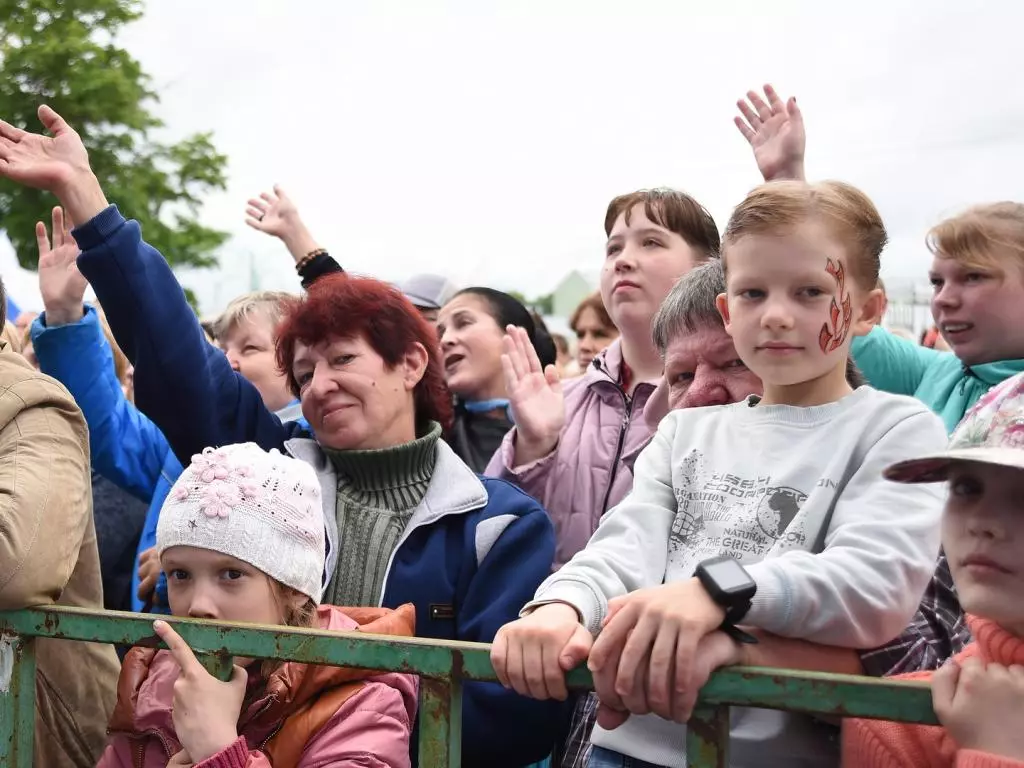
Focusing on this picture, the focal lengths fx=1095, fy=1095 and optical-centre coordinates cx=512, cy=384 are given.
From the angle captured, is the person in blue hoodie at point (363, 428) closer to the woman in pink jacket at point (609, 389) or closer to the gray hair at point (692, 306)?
the woman in pink jacket at point (609, 389)

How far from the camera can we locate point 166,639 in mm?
1918

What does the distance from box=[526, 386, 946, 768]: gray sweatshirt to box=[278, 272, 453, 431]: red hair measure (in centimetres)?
117

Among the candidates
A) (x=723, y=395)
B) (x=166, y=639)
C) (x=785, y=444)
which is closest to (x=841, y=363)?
(x=785, y=444)

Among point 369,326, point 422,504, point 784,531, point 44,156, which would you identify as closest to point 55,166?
A: point 44,156

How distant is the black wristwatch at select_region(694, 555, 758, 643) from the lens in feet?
5.27

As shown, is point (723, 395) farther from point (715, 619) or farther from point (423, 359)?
point (423, 359)

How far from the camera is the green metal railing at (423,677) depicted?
4.90ft

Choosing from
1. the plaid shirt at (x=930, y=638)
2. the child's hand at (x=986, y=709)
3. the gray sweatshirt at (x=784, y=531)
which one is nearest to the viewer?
the child's hand at (x=986, y=709)

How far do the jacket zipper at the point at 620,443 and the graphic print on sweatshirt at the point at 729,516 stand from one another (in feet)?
3.66

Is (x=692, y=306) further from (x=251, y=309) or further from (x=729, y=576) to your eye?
(x=251, y=309)

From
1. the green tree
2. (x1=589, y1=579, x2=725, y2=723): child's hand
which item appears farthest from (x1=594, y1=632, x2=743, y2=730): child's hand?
the green tree

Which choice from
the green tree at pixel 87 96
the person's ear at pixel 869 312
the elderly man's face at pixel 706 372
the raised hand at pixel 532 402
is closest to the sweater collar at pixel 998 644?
the person's ear at pixel 869 312

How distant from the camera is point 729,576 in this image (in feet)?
5.32

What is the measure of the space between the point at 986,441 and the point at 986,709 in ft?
1.18
